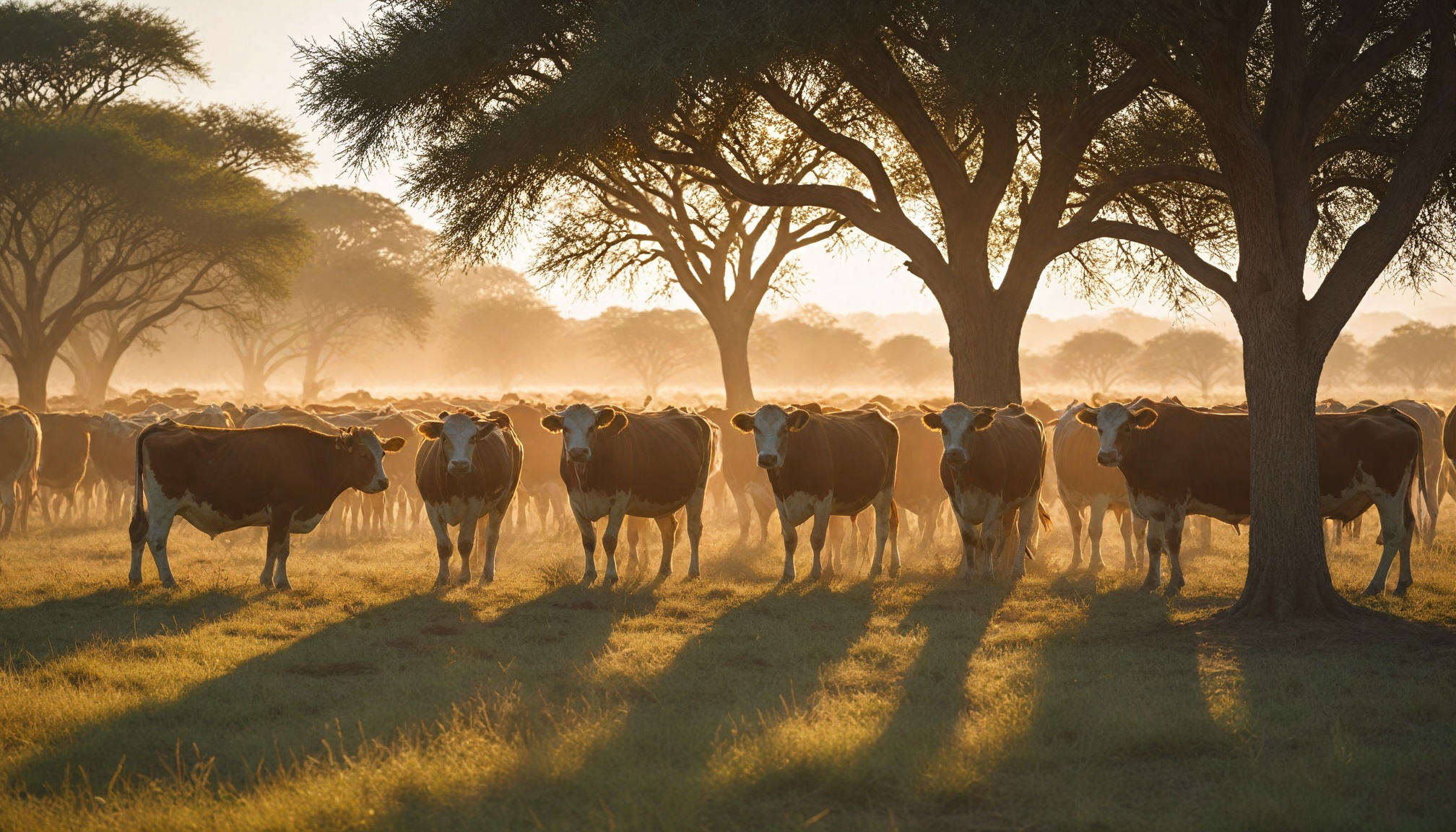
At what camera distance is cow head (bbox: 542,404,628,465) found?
12.3 meters

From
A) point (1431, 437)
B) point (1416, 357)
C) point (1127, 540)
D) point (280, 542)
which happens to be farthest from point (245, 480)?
point (1416, 357)

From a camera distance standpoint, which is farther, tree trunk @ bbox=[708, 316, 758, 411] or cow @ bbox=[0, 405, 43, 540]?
tree trunk @ bbox=[708, 316, 758, 411]

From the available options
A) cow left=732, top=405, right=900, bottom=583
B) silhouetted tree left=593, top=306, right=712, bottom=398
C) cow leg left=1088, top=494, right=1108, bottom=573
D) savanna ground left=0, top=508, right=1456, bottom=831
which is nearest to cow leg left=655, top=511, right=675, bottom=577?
savanna ground left=0, top=508, right=1456, bottom=831

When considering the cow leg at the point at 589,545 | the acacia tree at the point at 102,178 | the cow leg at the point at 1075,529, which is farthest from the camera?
the acacia tree at the point at 102,178

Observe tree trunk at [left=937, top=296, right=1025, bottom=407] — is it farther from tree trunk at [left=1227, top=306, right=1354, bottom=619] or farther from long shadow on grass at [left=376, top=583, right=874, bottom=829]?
long shadow on grass at [left=376, top=583, right=874, bottom=829]

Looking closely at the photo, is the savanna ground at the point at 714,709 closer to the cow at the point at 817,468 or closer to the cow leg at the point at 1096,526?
the cow at the point at 817,468

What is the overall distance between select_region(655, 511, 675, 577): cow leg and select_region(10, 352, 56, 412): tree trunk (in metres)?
24.0

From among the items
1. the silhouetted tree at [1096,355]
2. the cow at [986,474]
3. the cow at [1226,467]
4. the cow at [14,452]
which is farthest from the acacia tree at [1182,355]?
the cow at [14,452]

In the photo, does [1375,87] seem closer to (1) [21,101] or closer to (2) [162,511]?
(2) [162,511]

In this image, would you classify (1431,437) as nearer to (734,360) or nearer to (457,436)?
(734,360)

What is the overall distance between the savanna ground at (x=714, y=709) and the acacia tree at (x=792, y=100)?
4.90 metres

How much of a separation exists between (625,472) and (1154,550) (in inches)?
224

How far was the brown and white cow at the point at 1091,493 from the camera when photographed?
14.4 m

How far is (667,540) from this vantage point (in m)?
13.7
